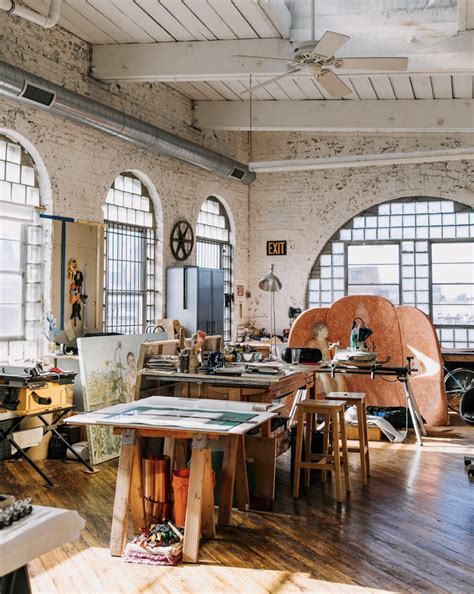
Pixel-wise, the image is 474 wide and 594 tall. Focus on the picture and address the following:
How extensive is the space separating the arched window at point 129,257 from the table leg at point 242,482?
4002mm

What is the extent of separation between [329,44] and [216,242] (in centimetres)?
603

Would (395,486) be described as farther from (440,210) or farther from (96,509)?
(440,210)

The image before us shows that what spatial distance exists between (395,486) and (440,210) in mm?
6645

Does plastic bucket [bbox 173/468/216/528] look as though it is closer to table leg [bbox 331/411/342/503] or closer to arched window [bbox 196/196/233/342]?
table leg [bbox 331/411/342/503]

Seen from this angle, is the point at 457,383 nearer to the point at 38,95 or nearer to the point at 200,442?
the point at 200,442

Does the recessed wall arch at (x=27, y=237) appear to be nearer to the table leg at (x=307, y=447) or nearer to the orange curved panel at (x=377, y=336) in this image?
the table leg at (x=307, y=447)

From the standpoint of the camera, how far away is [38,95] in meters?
6.54

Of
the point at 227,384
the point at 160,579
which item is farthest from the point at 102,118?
the point at 160,579

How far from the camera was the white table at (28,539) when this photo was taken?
215 centimetres

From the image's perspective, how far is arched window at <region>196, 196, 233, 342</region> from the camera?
10.6 m

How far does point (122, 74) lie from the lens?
7.71 metres

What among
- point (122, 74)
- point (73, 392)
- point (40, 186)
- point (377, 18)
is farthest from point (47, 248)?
point (377, 18)

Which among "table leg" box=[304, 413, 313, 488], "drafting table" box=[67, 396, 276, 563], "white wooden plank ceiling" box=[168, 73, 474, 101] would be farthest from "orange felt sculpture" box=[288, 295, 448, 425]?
"drafting table" box=[67, 396, 276, 563]

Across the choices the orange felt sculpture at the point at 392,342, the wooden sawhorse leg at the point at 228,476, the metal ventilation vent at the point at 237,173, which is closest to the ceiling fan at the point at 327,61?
the wooden sawhorse leg at the point at 228,476
